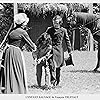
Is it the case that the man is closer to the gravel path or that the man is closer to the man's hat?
the gravel path

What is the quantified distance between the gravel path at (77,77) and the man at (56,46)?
0.31ft

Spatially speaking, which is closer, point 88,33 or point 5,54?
point 5,54

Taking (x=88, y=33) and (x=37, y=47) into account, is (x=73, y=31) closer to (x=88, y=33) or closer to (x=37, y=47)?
(x=88, y=33)

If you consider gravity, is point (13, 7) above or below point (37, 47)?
above

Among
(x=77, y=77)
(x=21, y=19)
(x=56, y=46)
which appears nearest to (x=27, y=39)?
(x=21, y=19)

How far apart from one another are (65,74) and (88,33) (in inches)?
28.7

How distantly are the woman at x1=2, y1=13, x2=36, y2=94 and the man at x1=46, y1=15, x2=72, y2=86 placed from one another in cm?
38

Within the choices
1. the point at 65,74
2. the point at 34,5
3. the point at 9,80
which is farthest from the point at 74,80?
the point at 34,5

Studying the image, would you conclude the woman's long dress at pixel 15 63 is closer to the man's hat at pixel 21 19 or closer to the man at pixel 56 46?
the man's hat at pixel 21 19

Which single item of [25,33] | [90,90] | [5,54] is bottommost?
[90,90]

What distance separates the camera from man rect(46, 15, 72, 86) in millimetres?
4582

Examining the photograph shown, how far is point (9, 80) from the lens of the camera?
443 centimetres

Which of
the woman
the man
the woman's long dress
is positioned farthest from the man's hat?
the man

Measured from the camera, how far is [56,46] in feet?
15.2
